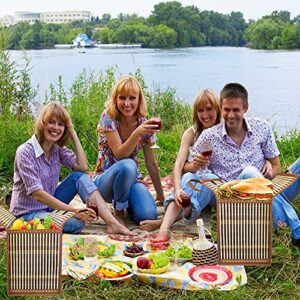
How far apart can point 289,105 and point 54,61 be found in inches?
297

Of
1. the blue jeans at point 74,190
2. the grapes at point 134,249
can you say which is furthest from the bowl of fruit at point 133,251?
the blue jeans at point 74,190

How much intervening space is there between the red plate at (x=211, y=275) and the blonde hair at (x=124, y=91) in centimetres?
131

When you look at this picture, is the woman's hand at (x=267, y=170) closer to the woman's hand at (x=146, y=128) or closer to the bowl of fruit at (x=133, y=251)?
the woman's hand at (x=146, y=128)

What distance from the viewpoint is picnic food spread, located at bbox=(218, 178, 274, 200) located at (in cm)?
285

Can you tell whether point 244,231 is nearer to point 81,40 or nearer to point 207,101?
point 207,101

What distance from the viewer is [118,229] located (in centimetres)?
392

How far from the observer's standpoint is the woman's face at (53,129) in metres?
3.69

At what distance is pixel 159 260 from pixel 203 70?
508 inches

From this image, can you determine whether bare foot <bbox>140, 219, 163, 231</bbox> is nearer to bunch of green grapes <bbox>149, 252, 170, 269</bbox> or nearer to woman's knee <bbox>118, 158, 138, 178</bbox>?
woman's knee <bbox>118, 158, 138, 178</bbox>

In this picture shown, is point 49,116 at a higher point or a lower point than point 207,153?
higher

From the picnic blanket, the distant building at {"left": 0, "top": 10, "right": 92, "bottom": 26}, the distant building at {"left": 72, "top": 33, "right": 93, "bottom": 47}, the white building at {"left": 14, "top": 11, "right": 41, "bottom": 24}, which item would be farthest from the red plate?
the distant building at {"left": 72, "top": 33, "right": 93, "bottom": 47}

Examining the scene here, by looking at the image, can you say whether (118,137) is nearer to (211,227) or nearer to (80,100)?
(211,227)

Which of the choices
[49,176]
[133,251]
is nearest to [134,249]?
[133,251]

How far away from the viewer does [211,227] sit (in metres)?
4.01
